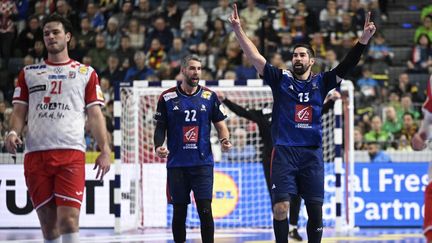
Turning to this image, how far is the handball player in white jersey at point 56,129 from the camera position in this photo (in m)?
8.76

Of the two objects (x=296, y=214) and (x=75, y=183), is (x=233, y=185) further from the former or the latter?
(x=75, y=183)

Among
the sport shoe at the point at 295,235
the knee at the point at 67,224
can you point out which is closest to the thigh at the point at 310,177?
the knee at the point at 67,224

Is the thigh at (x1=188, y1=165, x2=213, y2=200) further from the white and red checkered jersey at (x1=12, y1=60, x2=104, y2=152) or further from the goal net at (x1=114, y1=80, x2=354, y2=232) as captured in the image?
the goal net at (x1=114, y1=80, x2=354, y2=232)

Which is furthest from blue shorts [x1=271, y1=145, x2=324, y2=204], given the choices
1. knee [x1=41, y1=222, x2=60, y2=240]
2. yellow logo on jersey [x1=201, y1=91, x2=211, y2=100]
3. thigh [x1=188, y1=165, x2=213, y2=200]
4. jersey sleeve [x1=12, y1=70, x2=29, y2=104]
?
jersey sleeve [x1=12, y1=70, x2=29, y2=104]

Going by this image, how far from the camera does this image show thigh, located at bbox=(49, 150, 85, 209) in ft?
28.6

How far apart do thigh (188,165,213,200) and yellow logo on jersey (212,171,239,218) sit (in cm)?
631

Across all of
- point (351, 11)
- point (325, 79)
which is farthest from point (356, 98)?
point (325, 79)

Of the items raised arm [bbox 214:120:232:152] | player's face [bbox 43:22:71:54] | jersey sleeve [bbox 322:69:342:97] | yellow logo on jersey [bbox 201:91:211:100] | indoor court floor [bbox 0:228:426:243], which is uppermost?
player's face [bbox 43:22:71:54]

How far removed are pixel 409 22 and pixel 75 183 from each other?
17.2 meters

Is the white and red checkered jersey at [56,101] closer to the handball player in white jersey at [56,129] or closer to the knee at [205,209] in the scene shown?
the handball player in white jersey at [56,129]

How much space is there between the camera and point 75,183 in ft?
28.8

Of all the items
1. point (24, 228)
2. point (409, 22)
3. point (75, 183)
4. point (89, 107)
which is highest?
point (409, 22)

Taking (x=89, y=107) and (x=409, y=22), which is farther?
(x=409, y=22)

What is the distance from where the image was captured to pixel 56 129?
347 inches
